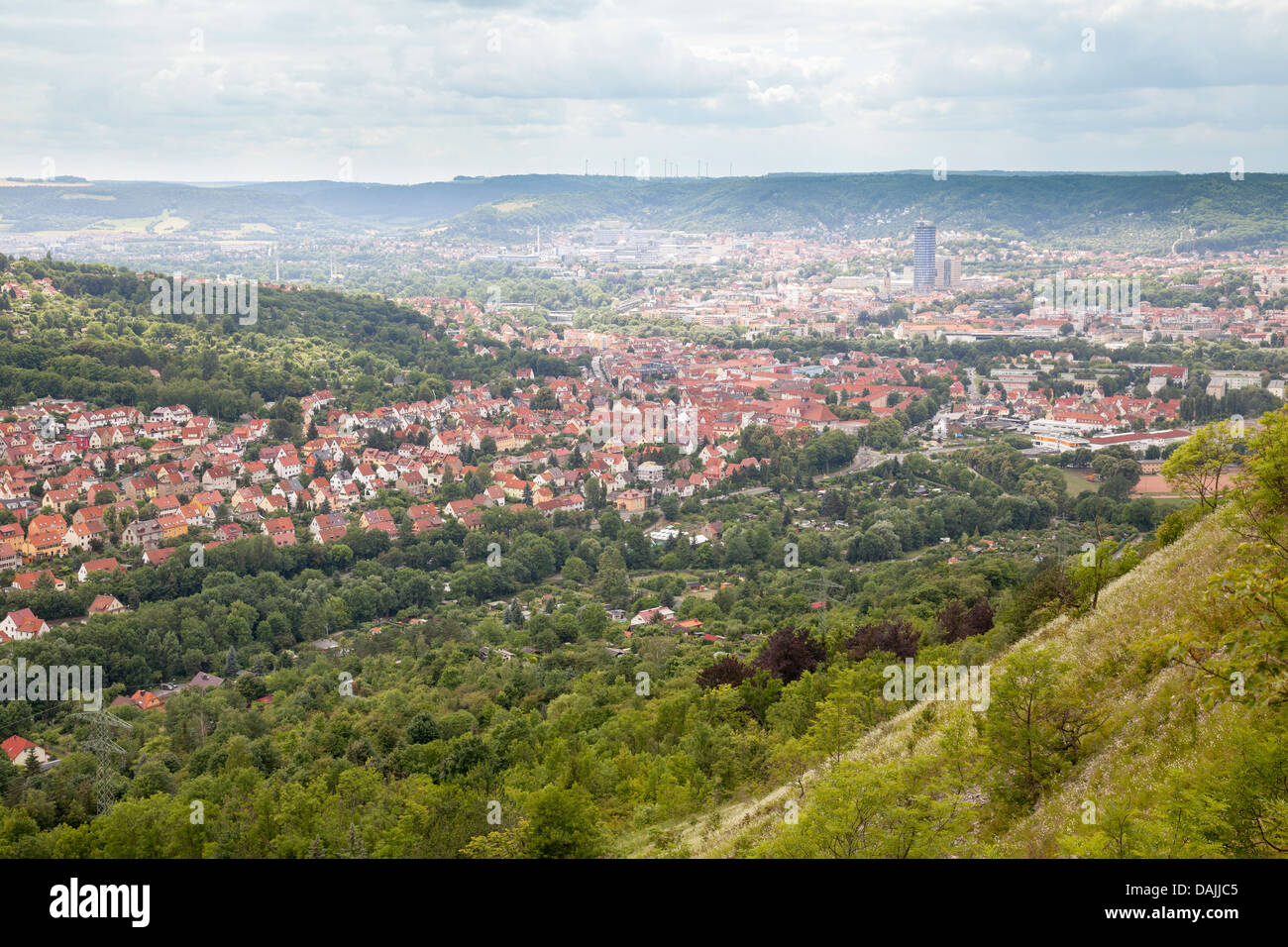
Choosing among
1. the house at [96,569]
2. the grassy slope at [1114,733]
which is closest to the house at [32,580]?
the house at [96,569]

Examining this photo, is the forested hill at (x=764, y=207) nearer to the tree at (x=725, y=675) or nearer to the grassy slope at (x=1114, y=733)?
the tree at (x=725, y=675)

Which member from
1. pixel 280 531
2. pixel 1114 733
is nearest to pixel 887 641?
pixel 1114 733

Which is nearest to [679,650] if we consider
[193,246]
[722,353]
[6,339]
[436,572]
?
[436,572]

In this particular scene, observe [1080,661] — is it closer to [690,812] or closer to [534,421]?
[690,812]

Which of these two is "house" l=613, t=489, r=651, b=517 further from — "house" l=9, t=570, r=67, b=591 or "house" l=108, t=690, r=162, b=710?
"house" l=108, t=690, r=162, b=710

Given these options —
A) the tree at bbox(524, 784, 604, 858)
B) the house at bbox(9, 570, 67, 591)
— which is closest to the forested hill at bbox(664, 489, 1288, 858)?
the tree at bbox(524, 784, 604, 858)

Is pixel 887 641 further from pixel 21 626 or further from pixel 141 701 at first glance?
pixel 21 626
